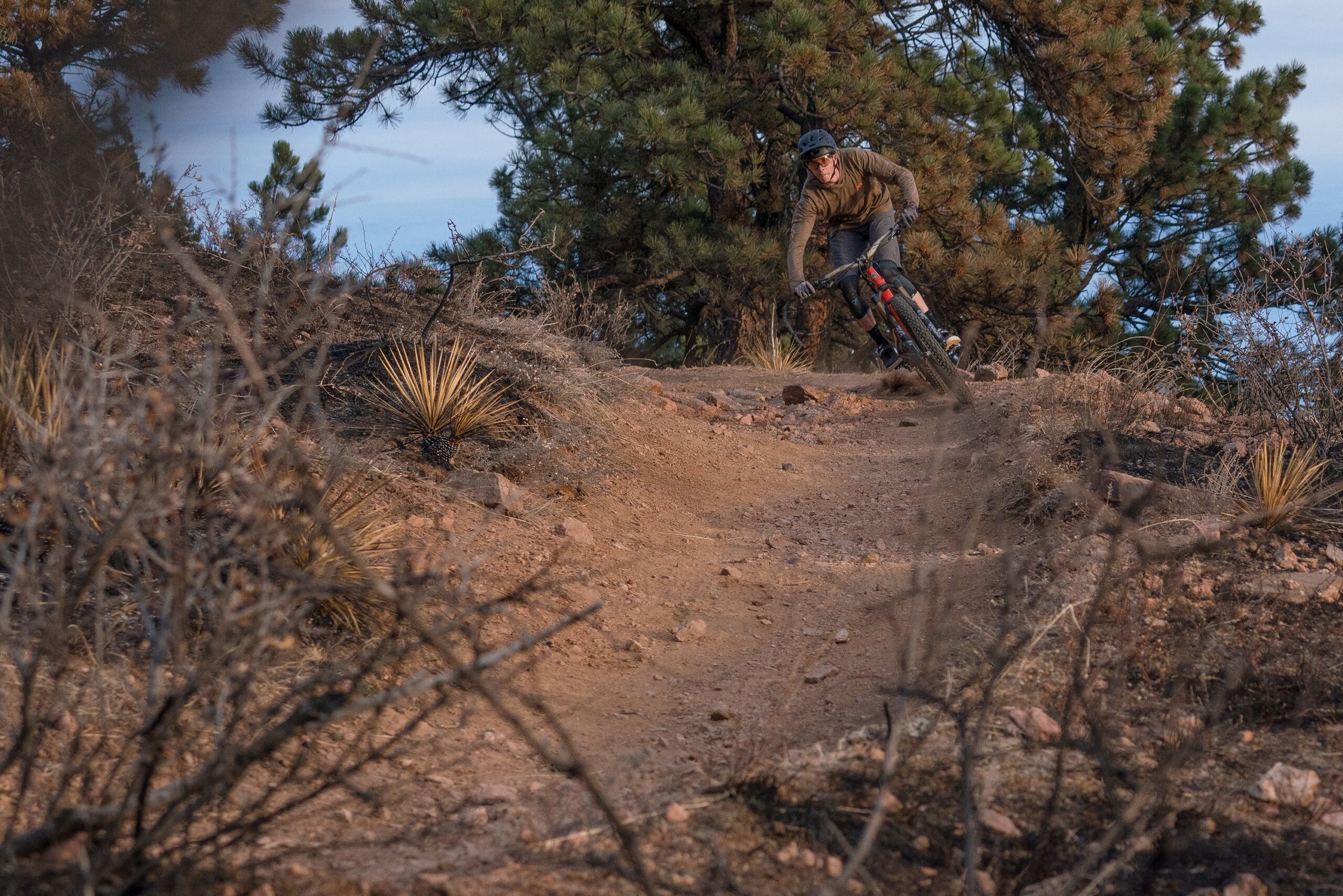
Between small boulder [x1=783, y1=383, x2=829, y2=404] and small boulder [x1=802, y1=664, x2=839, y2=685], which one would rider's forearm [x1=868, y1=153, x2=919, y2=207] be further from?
small boulder [x1=802, y1=664, x2=839, y2=685]

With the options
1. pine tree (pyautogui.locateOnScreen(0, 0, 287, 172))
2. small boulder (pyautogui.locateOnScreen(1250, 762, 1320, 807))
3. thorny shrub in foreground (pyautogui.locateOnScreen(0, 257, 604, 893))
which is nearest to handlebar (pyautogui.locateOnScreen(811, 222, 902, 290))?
pine tree (pyautogui.locateOnScreen(0, 0, 287, 172))

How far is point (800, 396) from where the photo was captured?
28.8 feet

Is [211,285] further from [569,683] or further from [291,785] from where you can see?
[569,683]

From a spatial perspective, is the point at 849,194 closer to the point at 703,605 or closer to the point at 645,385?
the point at 645,385

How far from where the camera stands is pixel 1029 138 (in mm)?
12273

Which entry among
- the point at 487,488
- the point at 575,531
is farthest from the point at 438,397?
the point at 575,531

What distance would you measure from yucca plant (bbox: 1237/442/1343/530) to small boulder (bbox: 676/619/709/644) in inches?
87.0

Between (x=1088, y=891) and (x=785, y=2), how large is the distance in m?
9.70

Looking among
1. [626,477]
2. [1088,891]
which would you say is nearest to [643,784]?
[1088,891]

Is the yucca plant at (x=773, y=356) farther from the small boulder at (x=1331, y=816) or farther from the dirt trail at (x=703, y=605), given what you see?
the small boulder at (x=1331, y=816)

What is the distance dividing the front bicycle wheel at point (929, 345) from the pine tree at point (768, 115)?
3368 millimetres

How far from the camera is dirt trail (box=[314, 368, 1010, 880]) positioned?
267 cm

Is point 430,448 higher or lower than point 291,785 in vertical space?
higher

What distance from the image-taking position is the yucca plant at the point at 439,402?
5.27 m
